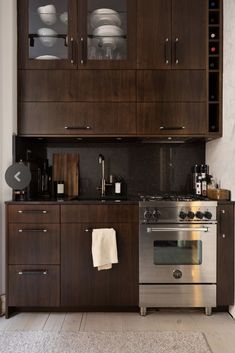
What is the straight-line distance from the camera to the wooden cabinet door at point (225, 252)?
2.63m

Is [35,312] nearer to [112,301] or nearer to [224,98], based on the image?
[112,301]

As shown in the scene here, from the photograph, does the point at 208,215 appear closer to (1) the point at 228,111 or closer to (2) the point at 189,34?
(1) the point at 228,111

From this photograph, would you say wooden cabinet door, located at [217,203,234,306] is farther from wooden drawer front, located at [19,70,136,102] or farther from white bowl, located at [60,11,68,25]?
white bowl, located at [60,11,68,25]

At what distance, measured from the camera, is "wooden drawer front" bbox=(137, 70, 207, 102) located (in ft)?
9.24

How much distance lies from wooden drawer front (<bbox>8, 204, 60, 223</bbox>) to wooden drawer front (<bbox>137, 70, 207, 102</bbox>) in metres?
1.16

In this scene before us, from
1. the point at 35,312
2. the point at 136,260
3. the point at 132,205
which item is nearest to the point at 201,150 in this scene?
the point at 132,205

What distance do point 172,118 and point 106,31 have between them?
0.91 metres

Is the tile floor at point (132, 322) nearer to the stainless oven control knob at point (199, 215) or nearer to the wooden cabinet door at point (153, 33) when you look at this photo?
the stainless oven control knob at point (199, 215)

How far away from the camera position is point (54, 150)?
328cm

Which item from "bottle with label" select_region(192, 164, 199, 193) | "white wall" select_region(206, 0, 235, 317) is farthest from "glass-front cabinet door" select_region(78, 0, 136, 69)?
"bottle with label" select_region(192, 164, 199, 193)

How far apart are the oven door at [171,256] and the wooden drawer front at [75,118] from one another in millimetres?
883

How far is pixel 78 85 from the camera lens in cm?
281

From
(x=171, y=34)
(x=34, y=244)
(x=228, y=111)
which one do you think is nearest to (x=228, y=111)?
(x=228, y=111)

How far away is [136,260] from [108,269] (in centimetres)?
23
